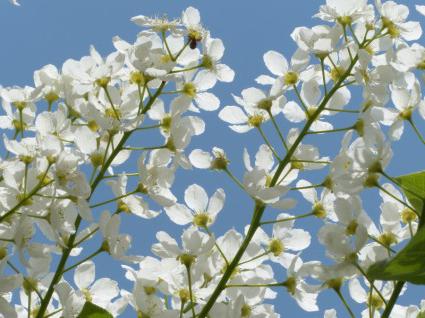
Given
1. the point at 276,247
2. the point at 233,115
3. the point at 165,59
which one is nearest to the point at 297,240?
the point at 276,247

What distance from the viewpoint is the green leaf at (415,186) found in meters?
1.77

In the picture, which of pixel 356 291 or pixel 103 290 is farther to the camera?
pixel 103 290

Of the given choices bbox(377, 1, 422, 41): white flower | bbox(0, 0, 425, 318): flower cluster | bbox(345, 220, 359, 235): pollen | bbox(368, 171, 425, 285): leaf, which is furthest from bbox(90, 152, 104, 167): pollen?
bbox(377, 1, 422, 41): white flower

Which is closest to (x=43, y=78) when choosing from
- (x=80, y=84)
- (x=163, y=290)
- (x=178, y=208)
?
(x=80, y=84)

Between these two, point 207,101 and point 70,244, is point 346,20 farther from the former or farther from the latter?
point 70,244

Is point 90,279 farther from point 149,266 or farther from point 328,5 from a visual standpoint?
point 328,5

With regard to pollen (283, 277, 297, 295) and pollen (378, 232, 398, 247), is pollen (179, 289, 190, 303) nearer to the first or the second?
pollen (283, 277, 297, 295)

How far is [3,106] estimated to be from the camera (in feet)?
7.67

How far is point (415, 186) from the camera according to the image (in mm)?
1778

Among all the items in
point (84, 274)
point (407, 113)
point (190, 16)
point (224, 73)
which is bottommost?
point (84, 274)

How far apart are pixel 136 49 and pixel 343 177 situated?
662 millimetres

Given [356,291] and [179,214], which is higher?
[179,214]

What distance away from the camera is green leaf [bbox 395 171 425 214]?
177cm

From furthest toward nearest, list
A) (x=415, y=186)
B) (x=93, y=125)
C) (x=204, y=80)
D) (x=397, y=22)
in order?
1. (x=204, y=80)
2. (x=397, y=22)
3. (x=93, y=125)
4. (x=415, y=186)
